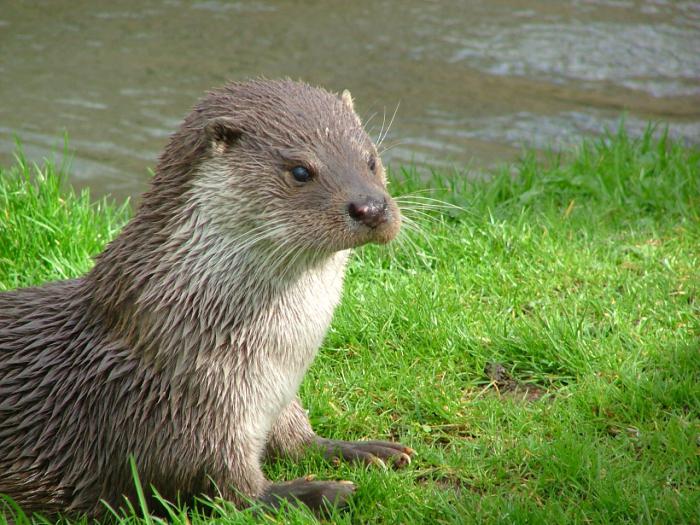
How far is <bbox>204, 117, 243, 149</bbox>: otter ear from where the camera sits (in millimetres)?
2748

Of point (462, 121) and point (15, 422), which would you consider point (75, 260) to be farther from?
point (462, 121)

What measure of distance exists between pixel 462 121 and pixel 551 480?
148 inches

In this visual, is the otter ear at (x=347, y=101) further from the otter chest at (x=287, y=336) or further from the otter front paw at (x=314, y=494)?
the otter front paw at (x=314, y=494)

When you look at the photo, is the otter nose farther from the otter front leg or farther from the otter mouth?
the otter front leg

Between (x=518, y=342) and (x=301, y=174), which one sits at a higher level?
(x=301, y=174)

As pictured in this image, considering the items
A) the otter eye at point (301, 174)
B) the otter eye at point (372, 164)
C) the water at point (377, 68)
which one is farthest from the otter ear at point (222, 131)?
the water at point (377, 68)

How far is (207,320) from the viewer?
2.79 m

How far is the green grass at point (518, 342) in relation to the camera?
9.49ft

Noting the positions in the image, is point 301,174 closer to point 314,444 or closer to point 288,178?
point 288,178

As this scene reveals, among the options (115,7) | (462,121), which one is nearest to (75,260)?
(462,121)

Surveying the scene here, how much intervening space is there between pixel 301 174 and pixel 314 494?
2.96 feet

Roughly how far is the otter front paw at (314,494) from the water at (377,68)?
9.26 ft

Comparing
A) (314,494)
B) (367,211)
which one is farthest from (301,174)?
(314,494)

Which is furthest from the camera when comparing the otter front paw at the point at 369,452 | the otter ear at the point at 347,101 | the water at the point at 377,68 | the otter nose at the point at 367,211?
the water at the point at 377,68
